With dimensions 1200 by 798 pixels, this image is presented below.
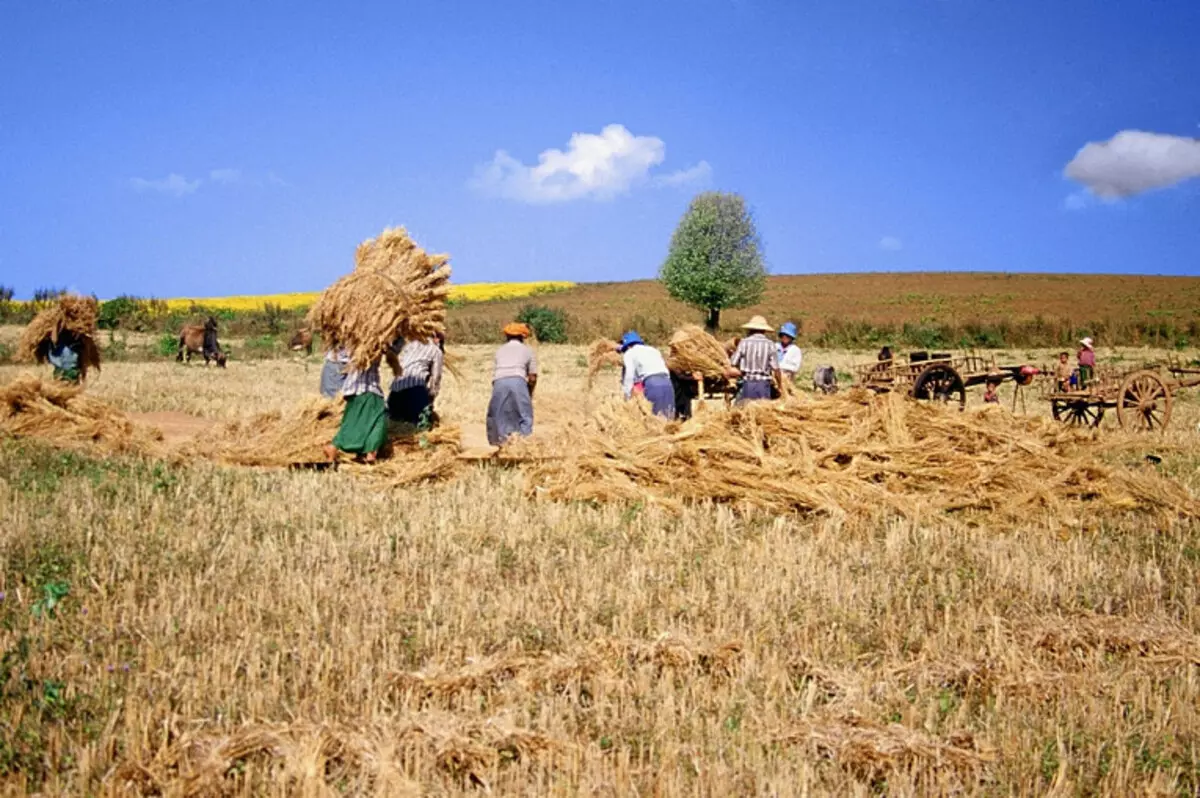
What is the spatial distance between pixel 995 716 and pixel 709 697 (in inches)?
40.9

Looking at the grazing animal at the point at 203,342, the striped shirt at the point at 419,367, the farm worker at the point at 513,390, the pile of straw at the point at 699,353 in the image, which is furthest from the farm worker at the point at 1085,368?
the grazing animal at the point at 203,342

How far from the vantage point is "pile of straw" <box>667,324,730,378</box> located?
10.6 m

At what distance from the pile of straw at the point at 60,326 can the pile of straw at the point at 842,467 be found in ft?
Result: 19.7

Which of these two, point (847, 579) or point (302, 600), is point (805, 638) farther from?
point (302, 600)

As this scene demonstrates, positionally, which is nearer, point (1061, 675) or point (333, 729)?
point (333, 729)

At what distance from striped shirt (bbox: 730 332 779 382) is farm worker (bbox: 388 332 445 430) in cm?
320

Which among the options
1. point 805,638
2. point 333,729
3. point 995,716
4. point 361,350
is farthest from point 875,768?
point 361,350

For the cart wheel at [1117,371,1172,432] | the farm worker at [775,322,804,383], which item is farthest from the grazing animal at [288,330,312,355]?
the cart wheel at [1117,371,1172,432]

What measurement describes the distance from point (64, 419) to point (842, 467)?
727 cm

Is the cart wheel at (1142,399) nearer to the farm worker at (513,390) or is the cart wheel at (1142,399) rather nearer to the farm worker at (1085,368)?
the farm worker at (1085,368)

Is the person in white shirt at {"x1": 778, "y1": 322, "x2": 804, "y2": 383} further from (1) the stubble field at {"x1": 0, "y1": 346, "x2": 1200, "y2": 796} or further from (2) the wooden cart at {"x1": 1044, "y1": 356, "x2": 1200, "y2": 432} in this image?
(1) the stubble field at {"x1": 0, "y1": 346, "x2": 1200, "y2": 796}

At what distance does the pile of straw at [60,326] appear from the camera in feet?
34.6

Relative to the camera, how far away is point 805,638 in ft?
13.8

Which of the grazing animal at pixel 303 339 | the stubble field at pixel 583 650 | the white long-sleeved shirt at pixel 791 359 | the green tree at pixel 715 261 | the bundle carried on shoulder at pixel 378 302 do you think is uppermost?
the green tree at pixel 715 261
